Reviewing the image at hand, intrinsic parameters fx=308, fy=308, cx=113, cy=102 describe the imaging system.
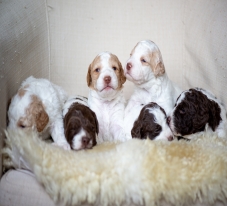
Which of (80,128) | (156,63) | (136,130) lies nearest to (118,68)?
(156,63)

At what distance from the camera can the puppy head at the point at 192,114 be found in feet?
10.2

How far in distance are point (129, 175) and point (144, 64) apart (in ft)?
5.01

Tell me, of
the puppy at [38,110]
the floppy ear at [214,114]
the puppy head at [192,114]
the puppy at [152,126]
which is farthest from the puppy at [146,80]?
the puppy at [38,110]

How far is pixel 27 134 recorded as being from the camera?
2.62m

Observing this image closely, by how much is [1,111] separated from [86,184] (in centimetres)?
111

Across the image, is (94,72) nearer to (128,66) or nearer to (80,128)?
(128,66)

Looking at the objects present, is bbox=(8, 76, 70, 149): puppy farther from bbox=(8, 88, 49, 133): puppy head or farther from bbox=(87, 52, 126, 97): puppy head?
bbox=(87, 52, 126, 97): puppy head

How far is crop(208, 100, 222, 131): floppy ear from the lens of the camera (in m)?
3.22

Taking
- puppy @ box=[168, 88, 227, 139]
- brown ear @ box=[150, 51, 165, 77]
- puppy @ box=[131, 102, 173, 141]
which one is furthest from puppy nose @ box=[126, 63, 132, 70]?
puppy @ box=[168, 88, 227, 139]

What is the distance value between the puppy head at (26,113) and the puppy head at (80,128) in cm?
26

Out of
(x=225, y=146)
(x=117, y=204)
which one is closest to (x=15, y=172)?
(x=117, y=204)

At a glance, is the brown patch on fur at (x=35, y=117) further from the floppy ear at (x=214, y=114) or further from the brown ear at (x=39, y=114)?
the floppy ear at (x=214, y=114)

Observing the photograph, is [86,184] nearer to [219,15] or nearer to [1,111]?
[1,111]

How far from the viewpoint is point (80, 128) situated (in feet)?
9.54
